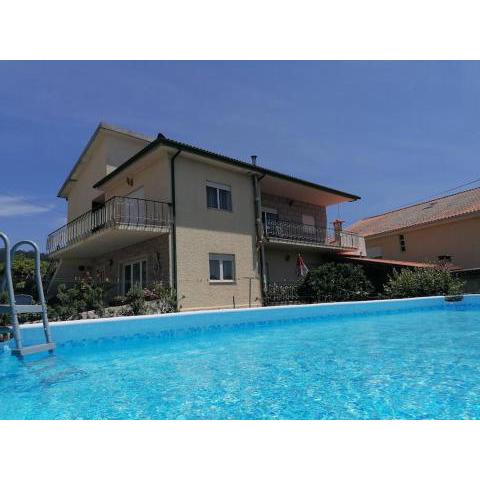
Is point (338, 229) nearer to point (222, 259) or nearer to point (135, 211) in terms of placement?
point (222, 259)

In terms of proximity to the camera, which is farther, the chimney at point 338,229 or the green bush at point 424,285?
the chimney at point 338,229

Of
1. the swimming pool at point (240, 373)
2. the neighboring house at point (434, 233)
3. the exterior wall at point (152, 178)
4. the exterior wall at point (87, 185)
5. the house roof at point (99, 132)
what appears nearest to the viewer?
the swimming pool at point (240, 373)

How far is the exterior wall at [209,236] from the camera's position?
15.1 meters

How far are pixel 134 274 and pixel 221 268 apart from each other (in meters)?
3.99

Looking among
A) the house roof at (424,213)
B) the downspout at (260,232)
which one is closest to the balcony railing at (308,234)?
the downspout at (260,232)

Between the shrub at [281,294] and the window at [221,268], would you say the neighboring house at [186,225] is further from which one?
the shrub at [281,294]

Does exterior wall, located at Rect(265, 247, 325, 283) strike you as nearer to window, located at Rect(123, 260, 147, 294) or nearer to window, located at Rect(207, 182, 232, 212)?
window, located at Rect(207, 182, 232, 212)

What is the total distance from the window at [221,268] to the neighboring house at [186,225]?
0.14 feet

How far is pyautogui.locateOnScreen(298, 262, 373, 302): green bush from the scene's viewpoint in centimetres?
1727

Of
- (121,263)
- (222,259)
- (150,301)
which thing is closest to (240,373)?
(150,301)

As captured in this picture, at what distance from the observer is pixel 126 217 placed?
15406mm
